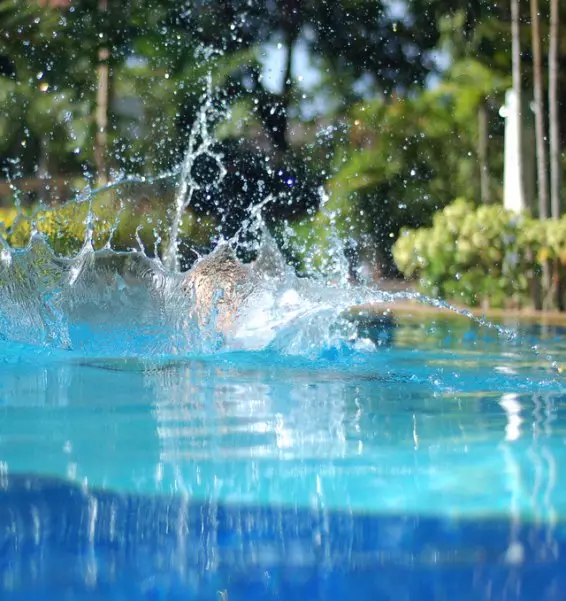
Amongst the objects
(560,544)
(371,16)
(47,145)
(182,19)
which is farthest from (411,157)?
(560,544)

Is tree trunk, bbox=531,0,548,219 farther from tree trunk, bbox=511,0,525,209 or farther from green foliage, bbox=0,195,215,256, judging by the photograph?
green foliage, bbox=0,195,215,256

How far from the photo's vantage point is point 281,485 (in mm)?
3648

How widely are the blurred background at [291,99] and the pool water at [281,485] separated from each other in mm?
12401

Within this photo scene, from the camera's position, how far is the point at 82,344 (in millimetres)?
7578

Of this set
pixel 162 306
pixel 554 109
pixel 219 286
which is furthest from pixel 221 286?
pixel 554 109

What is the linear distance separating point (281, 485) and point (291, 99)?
60.8ft

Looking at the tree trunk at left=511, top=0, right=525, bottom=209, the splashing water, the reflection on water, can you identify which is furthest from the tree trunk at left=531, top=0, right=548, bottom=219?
the reflection on water

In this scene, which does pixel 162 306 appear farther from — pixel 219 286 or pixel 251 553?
pixel 251 553

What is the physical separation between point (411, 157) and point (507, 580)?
19.0 metres

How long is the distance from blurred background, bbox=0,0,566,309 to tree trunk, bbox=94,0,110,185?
49 mm

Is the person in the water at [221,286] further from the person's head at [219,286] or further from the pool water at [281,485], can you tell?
the pool water at [281,485]

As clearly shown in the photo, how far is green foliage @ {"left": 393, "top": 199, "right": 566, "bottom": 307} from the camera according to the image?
1246 cm

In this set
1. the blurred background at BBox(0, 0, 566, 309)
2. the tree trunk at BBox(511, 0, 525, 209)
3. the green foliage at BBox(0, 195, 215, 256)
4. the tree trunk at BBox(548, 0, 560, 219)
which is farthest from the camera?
the blurred background at BBox(0, 0, 566, 309)

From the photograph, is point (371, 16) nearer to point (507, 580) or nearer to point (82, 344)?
point (82, 344)
